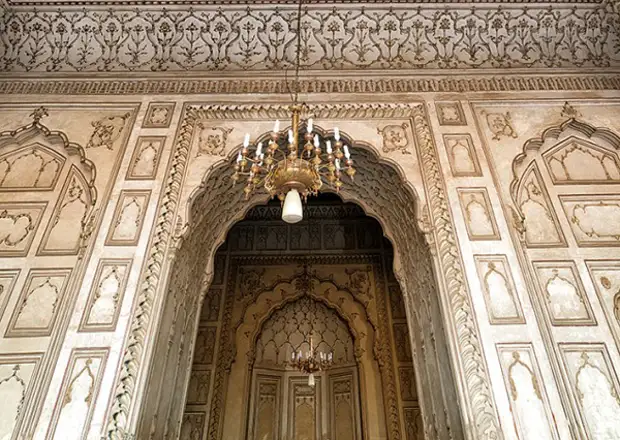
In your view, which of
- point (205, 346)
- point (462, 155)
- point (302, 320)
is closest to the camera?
point (462, 155)

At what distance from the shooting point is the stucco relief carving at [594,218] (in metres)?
3.77

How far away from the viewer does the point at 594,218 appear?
3.90 metres

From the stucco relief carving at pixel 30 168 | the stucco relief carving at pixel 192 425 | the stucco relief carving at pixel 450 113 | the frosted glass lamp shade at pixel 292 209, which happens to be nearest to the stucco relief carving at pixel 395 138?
the stucco relief carving at pixel 450 113

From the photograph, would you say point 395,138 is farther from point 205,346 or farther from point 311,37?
point 205,346

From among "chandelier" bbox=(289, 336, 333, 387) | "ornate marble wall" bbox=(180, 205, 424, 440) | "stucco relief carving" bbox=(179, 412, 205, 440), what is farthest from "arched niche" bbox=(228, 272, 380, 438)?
"chandelier" bbox=(289, 336, 333, 387)

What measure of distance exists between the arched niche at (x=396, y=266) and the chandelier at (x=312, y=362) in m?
1.16

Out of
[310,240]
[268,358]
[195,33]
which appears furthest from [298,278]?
[195,33]

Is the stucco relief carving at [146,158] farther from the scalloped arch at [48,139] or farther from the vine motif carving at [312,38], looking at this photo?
the vine motif carving at [312,38]

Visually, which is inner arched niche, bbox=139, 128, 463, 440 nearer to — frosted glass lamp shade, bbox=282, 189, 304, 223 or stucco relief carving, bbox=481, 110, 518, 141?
stucco relief carving, bbox=481, 110, 518, 141

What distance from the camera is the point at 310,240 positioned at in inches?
265

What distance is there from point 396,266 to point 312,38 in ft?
8.25

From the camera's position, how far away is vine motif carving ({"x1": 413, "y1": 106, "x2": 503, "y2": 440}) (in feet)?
9.59

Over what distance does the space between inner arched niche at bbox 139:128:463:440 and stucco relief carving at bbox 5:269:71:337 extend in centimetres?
81

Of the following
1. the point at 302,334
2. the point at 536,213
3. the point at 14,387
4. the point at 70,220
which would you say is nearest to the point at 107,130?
the point at 70,220
